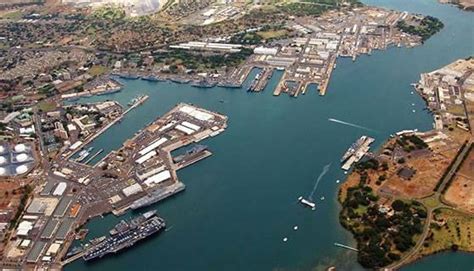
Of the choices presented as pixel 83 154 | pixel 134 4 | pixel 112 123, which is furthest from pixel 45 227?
pixel 134 4

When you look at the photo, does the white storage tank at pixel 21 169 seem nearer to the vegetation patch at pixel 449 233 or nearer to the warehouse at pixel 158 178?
the warehouse at pixel 158 178

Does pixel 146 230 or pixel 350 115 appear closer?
pixel 146 230

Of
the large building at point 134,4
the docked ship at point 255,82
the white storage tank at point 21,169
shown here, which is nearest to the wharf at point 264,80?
the docked ship at point 255,82

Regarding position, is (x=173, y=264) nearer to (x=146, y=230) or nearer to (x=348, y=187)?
(x=146, y=230)

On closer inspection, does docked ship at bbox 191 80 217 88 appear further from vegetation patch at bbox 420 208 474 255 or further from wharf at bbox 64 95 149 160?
vegetation patch at bbox 420 208 474 255

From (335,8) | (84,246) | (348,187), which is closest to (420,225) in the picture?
(348,187)

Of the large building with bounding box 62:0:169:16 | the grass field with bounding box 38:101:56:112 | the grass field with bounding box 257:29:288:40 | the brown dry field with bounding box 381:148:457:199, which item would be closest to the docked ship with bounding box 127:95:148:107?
the grass field with bounding box 38:101:56:112

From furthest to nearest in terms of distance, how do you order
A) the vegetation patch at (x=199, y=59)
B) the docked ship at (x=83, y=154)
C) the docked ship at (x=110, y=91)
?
the vegetation patch at (x=199, y=59), the docked ship at (x=110, y=91), the docked ship at (x=83, y=154)
